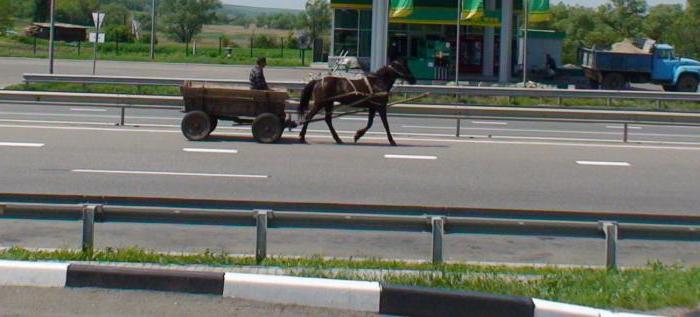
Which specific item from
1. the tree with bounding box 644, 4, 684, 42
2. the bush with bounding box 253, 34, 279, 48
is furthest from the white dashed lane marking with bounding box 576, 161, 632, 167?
the bush with bounding box 253, 34, 279, 48

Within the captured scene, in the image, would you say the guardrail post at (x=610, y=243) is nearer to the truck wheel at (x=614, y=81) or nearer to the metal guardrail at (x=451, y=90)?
the metal guardrail at (x=451, y=90)

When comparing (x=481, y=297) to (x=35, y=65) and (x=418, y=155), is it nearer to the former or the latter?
(x=418, y=155)

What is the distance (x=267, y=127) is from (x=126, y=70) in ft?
101

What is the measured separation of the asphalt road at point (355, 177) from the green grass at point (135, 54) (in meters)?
40.5

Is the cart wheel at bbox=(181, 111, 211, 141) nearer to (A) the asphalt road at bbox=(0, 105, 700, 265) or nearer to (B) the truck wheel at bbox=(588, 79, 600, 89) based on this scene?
(A) the asphalt road at bbox=(0, 105, 700, 265)

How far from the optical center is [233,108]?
2147cm

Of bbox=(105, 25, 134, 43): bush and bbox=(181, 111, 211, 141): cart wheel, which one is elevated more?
bbox=(105, 25, 134, 43): bush

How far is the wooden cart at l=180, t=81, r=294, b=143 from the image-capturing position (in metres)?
21.3

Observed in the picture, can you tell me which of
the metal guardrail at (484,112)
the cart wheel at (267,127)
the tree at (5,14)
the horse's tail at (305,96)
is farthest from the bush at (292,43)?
the cart wheel at (267,127)

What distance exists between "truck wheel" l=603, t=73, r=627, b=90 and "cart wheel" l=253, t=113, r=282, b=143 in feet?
97.0

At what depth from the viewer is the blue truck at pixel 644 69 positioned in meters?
Answer: 48.5

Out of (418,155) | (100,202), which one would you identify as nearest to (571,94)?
(418,155)

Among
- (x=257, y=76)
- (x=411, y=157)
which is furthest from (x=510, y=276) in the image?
(x=257, y=76)

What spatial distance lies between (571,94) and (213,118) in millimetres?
16198
